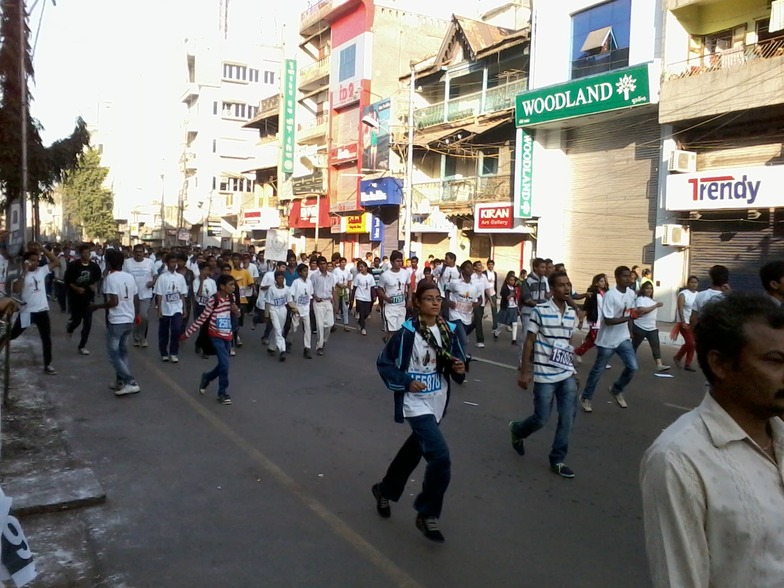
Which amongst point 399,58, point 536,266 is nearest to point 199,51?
point 399,58

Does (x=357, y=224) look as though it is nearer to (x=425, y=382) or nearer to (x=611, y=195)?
(x=611, y=195)

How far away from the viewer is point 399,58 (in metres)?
37.3

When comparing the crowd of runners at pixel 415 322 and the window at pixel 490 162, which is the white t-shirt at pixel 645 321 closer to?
the crowd of runners at pixel 415 322

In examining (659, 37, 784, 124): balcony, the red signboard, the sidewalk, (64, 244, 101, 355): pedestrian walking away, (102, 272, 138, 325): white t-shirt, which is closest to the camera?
the sidewalk

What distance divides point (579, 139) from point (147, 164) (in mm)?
65693

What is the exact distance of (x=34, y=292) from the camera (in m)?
10.2

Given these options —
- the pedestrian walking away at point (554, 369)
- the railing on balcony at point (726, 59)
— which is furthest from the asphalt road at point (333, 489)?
the railing on balcony at point (726, 59)

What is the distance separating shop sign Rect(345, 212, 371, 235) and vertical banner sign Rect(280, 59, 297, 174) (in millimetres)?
8677

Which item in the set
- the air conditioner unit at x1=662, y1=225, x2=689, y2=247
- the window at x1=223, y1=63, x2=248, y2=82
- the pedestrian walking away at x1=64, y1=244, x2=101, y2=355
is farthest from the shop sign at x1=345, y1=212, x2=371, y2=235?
the window at x1=223, y1=63, x2=248, y2=82

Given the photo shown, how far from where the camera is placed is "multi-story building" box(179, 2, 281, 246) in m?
59.0

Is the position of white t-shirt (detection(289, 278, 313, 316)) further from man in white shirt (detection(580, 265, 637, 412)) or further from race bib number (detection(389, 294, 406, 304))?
man in white shirt (detection(580, 265, 637, 412))

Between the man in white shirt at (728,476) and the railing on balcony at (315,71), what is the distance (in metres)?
41.1

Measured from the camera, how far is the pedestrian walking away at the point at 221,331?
8.70m

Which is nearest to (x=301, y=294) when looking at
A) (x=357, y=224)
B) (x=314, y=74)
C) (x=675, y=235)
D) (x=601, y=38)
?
(x=675, y=235)
